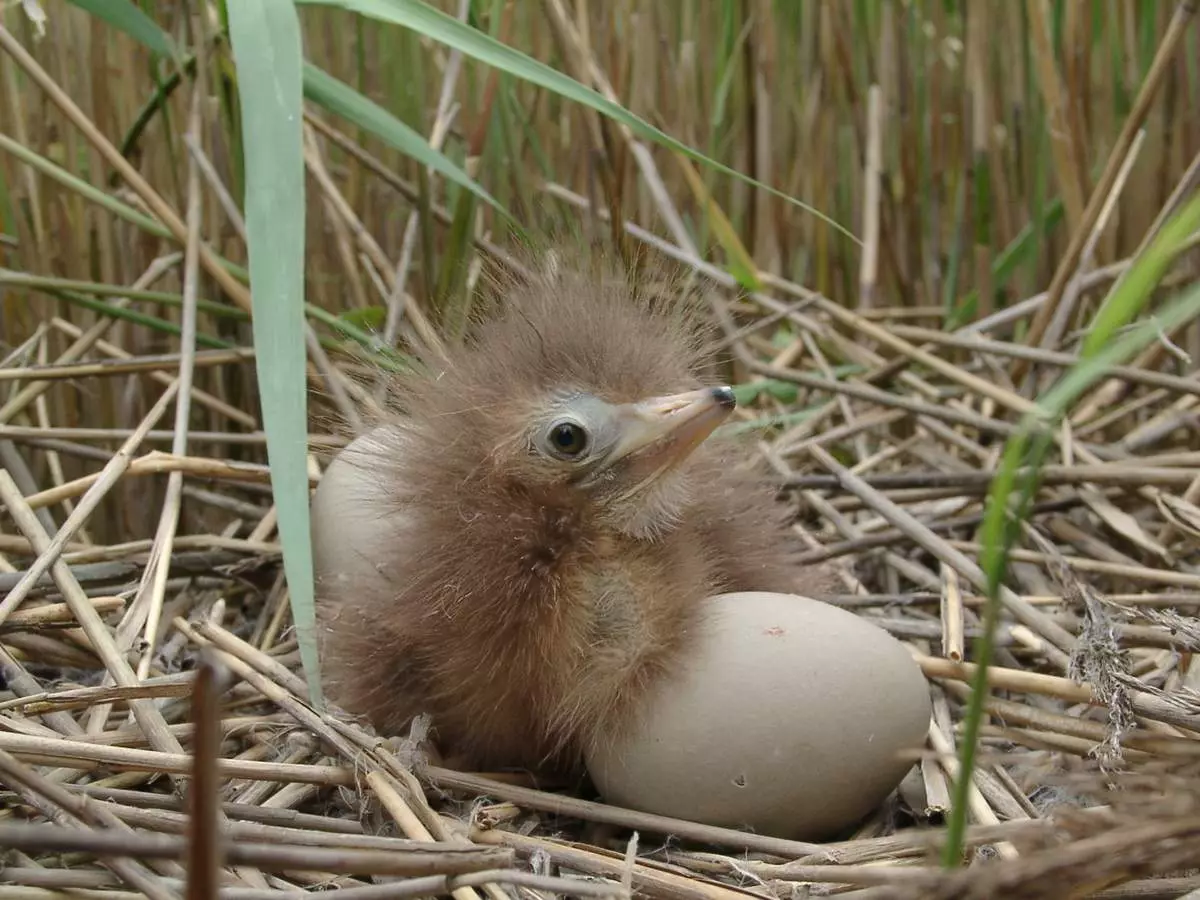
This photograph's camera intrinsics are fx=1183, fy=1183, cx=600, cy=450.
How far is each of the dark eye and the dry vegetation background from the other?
306 millimetres

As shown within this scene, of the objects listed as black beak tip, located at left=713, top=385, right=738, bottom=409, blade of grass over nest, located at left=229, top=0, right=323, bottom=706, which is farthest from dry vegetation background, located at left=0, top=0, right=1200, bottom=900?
black beak tip, located at left=713, top=385, right=738, bottom=409

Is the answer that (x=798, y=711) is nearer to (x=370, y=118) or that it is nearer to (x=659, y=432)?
(x=659, y=432)


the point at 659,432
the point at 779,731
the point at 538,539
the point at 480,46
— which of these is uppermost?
the point at 480,46

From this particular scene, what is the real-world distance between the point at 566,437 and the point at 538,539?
0.41 ft

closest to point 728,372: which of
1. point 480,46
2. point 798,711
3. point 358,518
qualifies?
point 358,518

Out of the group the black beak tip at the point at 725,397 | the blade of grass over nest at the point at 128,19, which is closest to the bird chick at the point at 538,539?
the black beak tip at the point at 725,397

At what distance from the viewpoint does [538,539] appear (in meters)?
1.40

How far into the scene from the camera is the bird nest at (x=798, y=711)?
2.90 ft

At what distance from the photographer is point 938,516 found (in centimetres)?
199

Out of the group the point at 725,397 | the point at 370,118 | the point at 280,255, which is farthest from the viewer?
the point at 370,118

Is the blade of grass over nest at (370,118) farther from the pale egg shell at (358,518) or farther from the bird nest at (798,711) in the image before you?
the bird nest at (798,711)

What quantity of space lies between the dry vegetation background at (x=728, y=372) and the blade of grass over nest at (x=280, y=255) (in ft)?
0.74

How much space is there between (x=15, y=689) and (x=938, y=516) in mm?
1404

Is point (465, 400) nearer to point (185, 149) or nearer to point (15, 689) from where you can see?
point (15, 689)
